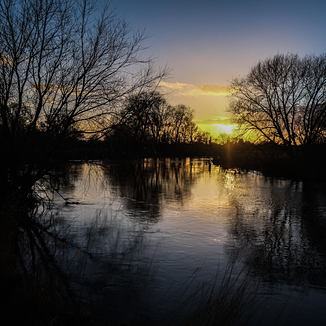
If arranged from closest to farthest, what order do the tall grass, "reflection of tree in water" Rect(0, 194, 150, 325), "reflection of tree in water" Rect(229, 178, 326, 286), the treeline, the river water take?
"reflection of tree in water" Rect(0, 194, 150, 325), the tall grass, the river water, "reflection of tree in water" Rect(229, 178, 326, 286), the treeline

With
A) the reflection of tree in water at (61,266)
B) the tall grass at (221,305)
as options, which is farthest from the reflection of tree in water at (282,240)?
the reflection of tree in water at (61,266)

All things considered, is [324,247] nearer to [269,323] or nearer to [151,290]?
[269,323]

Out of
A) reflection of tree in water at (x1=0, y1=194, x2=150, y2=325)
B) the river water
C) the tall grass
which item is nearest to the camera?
reflection of tree in water at (x1=0, y1=194, x2=150, y2=325)

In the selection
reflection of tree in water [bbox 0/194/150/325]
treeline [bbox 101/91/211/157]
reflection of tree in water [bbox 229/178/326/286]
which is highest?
treeline [bbox 101/91/211/157]

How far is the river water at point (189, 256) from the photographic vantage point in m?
5.31

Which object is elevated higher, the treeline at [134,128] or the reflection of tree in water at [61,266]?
the treeline at [134,128]

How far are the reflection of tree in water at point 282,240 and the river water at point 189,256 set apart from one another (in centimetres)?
2

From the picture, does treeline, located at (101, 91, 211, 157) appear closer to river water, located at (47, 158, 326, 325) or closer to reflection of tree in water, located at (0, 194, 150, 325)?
river water, located at (47, 158, 326, 325)

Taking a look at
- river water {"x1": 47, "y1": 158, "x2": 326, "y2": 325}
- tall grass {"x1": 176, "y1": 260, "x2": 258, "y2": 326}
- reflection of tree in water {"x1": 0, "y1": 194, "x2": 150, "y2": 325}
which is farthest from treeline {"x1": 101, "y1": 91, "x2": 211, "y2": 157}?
tall grass {"x1": 176, "y1": 260, "x2": 258, "y2": 326}

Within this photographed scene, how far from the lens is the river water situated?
5309 mm

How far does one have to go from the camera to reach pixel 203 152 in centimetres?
9556

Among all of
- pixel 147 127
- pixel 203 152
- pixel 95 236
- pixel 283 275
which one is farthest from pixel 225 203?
pixel 203 152

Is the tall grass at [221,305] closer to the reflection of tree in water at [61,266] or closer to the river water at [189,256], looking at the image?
the river water at [189,256]

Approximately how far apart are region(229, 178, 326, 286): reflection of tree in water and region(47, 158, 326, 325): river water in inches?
0.9
